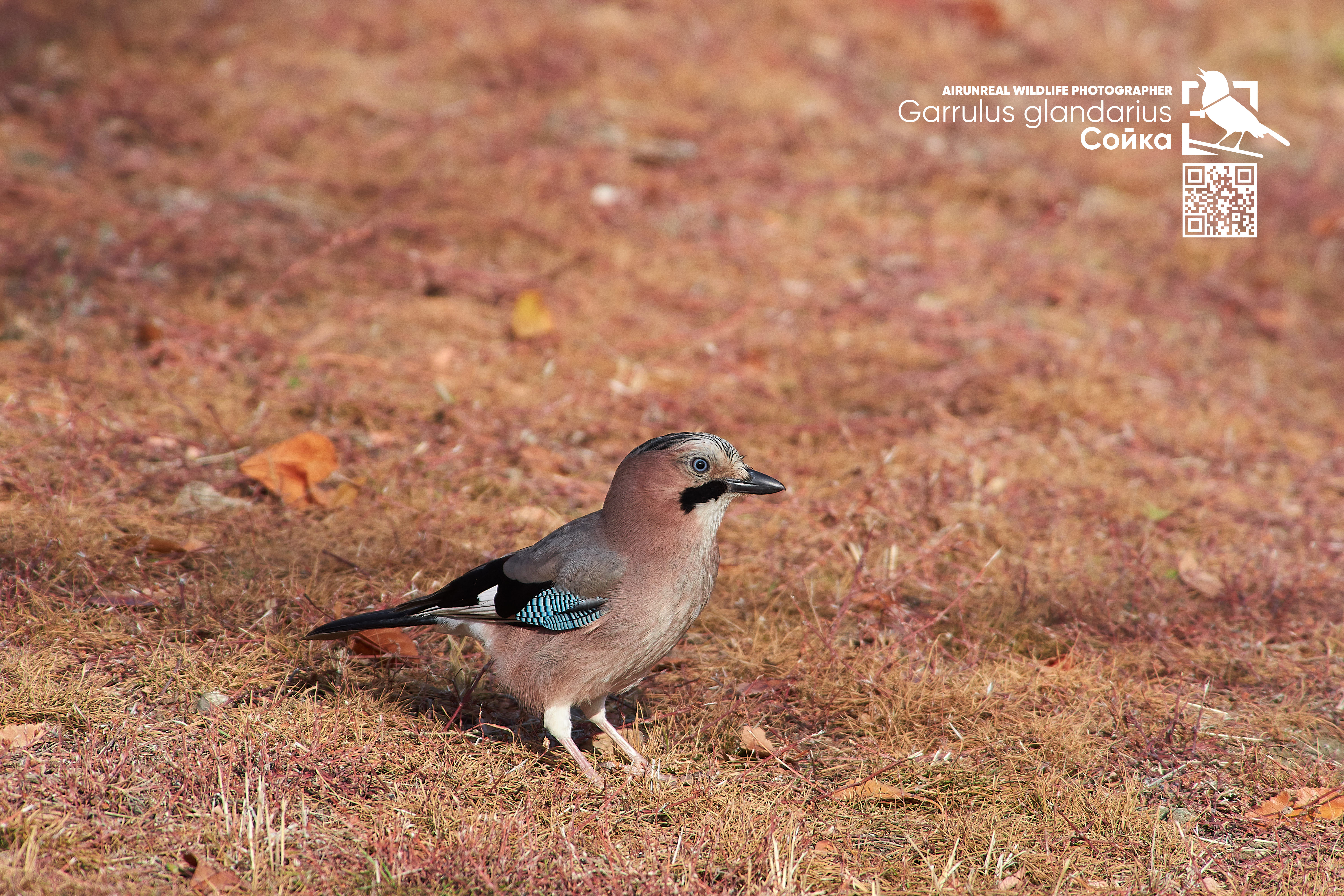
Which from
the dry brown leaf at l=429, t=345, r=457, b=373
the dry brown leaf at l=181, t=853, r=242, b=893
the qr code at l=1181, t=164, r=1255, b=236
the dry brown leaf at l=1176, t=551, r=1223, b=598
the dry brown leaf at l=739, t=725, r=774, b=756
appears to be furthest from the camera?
the qr code at l=1181, t=164, r=1255, b=236

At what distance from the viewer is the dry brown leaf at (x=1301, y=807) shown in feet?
10.7

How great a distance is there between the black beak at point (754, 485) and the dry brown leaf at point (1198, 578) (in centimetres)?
185

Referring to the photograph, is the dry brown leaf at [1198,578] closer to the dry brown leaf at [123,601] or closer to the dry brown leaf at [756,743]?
the dry brown leaf at [756,743]

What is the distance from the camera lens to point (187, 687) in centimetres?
346

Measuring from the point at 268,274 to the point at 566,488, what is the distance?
94.9 inches

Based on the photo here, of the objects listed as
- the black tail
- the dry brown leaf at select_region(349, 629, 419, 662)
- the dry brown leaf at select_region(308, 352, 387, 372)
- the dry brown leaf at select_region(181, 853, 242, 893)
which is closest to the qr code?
the dry brown leaf at select_region(308, 352, 387, 372)

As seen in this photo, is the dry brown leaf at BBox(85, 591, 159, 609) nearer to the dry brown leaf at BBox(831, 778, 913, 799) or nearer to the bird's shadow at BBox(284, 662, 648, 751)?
the bird's shadow at BBox(284, 662, 648, 751)

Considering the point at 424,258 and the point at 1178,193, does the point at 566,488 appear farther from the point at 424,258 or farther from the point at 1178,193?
the point at 1178,193

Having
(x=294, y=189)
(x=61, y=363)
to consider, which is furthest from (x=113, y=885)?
(x=294, y=189)

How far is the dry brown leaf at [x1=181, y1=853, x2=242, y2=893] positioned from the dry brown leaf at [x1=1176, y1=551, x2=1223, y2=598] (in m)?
3.38

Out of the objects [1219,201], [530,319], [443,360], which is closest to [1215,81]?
[1219,201]

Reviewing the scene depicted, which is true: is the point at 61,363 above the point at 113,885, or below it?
above

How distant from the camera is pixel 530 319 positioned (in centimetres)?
612

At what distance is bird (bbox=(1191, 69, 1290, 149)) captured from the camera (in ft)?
28.9
